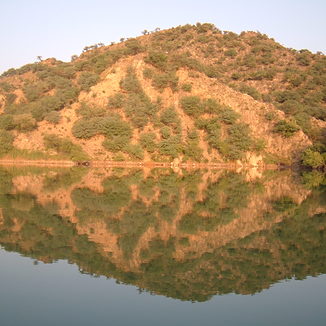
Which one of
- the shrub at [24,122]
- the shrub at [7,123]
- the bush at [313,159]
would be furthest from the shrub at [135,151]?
Answer: the bush at [313,159]

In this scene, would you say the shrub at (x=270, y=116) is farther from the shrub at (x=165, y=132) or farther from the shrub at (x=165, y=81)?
the shrub at (x=165, y=132)

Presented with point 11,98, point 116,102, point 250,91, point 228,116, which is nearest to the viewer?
point 228,116

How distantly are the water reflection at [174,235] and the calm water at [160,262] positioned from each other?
0.05 metres

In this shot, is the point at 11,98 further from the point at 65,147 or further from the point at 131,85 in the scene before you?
the point at 65,147

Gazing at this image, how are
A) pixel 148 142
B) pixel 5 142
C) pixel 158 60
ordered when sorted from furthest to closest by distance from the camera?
pixel 158 60, pixel 5 142, pixel 148 142

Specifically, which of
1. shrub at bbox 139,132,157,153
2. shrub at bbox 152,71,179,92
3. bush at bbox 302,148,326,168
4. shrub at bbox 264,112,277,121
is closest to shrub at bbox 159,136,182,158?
shrub at bbox 139,132,157,153

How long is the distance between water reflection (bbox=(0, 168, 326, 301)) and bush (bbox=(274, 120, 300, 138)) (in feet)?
128

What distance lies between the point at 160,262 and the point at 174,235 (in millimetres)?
4475

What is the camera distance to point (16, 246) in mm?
17312

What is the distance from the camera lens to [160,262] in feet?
51.1

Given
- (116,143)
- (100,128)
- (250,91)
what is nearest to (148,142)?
(116,143)

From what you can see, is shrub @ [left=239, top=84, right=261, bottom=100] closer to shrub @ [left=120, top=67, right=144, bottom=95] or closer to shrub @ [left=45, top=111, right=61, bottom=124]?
shrub @ [left=120, top=67, right=144, bottom=95]

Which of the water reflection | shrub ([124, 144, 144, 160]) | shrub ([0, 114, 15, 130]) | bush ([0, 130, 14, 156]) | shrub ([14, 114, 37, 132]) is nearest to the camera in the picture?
the water reflection

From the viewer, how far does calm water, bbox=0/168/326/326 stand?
37.2 feet
